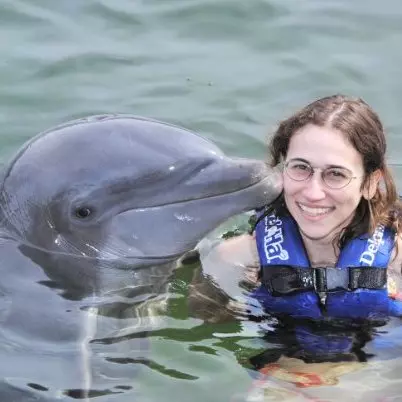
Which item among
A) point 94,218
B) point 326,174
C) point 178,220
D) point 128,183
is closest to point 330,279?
point 326,174

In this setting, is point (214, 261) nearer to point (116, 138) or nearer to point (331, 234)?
point (331, 234)

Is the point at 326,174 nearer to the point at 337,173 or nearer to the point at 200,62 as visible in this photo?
the point at 337,173

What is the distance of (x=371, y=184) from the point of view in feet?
21.8

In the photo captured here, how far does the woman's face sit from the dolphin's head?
7.8 inches

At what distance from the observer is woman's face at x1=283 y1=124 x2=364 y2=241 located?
633 cm

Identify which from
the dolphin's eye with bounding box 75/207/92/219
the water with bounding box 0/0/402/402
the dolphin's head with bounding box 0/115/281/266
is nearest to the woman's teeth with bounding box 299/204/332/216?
the dolphin's head with bounding box 0/115/281/266

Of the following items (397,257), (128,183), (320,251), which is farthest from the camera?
(320,251)

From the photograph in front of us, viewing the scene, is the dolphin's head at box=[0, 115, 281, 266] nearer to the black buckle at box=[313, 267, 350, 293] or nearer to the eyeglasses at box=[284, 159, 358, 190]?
the eyeglasses at box=[284, 159, 358, 190]

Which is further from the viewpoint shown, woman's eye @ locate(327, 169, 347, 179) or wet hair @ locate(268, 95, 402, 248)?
wet hair @ locate(268, 95, 402, 248)

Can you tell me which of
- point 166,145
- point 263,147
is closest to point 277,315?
point 166,145

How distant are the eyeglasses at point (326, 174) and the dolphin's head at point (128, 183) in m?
0.13

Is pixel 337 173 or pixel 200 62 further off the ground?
pixel 200 62

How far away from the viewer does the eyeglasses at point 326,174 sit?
6332mm

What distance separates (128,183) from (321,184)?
1.27m
